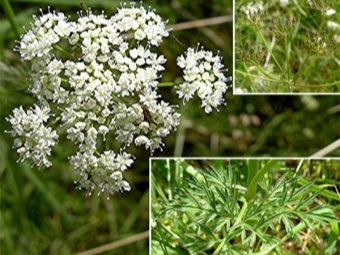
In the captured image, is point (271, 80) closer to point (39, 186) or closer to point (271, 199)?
point (271, 199)

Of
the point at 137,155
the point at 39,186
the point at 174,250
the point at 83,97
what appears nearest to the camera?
the point at 83,97

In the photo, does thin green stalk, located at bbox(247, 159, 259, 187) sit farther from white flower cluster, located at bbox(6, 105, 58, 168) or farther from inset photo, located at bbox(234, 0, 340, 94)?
white flower cluster, located at bbox(6, 105, 58, 168)

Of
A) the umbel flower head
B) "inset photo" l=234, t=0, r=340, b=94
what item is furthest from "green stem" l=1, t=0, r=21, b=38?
"inset photo" l=234, t=0, r=340, b=94

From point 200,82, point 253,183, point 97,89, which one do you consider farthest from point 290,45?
point 97,89

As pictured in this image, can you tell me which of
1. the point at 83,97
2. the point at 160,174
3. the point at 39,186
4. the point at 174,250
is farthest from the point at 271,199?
the point at 39,186

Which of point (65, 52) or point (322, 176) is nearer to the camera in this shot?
point (65, 52)

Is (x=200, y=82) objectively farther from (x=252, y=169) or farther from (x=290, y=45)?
(x=290, y=45)

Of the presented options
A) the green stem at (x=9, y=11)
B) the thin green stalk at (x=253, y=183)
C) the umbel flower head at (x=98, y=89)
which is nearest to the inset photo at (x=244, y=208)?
the thin green stalk at (x=253, y=183)
